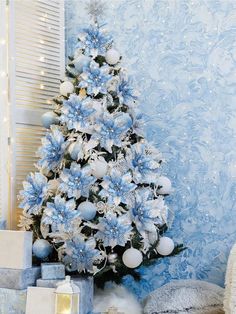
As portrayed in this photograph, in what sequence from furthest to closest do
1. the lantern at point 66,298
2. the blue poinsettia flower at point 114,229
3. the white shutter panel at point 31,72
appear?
1. the white shutter panel at point 31,72
2. the blue poinsettia flower at point 114,229
3. the lantern at point 66,298

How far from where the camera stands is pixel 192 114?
2.74 metres

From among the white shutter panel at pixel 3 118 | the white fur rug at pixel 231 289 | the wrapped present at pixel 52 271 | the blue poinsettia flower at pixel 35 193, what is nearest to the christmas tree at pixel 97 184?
the blue poinsettia flower at pixel 35 193

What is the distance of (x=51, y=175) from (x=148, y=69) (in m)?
0.84

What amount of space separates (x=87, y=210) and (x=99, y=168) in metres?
0.19

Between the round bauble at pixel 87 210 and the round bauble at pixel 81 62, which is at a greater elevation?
the round bauble at pixel 81 62

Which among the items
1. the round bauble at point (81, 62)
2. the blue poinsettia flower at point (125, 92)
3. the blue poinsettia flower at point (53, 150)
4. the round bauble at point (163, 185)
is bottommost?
the round bauble at point (163, 185)

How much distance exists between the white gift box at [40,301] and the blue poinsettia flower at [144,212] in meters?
0.48

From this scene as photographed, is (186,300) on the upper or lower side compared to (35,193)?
lower

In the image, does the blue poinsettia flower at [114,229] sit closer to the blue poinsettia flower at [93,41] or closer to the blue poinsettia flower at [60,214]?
the blue poinsettia flower at [60,214]

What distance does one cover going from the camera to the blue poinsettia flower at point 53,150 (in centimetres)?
235

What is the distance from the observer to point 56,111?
252cm

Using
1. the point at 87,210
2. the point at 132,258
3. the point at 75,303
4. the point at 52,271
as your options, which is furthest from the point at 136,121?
the point at 75,303

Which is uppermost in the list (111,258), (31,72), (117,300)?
(31,72)

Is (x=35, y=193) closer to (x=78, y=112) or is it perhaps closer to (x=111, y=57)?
(x=78, y=112)
